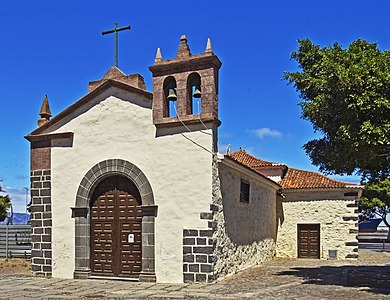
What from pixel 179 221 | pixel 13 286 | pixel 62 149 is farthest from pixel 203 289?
pixel 62 149

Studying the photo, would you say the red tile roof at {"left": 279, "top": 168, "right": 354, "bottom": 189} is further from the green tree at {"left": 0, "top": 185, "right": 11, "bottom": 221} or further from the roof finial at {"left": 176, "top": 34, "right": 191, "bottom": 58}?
the green tree at {"left": 0, "top": 185, "right": 11, "bottom": 221}

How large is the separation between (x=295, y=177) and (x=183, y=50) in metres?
11.8

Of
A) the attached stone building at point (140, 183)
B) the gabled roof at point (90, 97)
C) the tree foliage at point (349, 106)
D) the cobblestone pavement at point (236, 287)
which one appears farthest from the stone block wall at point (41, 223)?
the tree foliage at point (349, 106)

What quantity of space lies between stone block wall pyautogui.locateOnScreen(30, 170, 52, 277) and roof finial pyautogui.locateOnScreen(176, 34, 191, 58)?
5318mm

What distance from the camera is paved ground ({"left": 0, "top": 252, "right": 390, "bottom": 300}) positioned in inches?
404

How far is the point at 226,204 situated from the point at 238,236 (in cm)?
180

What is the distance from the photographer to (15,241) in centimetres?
2023

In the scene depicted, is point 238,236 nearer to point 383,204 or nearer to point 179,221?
point 179,221

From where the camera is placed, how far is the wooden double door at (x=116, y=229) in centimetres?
1294

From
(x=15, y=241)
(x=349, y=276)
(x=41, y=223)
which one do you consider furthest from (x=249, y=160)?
(x=41, y=223)

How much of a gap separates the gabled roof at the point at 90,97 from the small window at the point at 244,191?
4.53 metres

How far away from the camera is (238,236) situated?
14750 mm

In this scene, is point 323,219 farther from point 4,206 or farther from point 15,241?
point 4,206

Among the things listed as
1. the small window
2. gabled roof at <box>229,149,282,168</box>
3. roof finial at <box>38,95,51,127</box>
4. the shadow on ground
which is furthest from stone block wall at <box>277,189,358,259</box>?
roof finial at <box>38,95,51,127</box>
